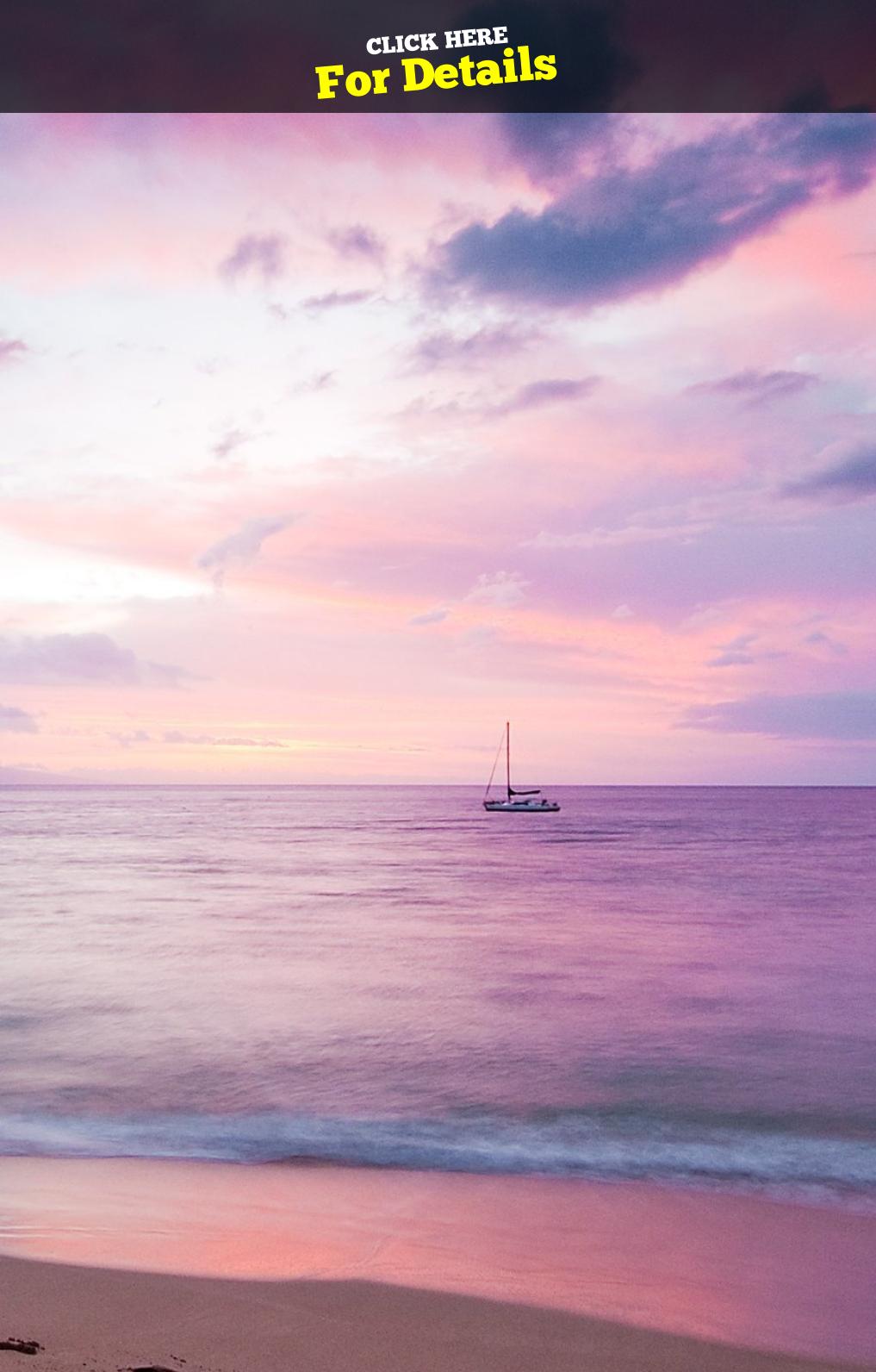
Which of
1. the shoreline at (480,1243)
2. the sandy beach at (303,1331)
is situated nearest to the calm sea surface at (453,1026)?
the shoreline at (480,1243)

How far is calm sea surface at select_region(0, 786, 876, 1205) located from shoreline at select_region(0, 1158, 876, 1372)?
0.60m

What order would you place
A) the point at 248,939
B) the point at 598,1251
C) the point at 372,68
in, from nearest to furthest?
the point at 598,1251
the point at 372,68
the point at 248,939

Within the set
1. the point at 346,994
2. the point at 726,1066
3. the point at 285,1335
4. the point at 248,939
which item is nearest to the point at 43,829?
the point at 248,939

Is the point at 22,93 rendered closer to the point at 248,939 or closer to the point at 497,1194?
the point at 497,1194

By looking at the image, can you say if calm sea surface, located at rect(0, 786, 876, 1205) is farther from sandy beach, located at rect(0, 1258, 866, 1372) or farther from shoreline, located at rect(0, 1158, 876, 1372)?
sandy beach, located at rect(0, 1258, 866, 1372)

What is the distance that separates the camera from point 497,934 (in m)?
23.2

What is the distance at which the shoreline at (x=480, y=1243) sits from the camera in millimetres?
5539

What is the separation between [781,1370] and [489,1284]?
166 centimetres

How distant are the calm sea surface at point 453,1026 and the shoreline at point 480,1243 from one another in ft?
1.98

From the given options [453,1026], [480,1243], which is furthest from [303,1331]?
[453,1026]

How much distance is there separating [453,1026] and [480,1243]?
23.9 ft

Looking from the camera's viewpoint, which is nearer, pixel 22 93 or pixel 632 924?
pixel 22 93

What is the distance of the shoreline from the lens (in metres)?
5.54

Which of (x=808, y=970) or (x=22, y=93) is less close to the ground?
(x=22, y=93)
